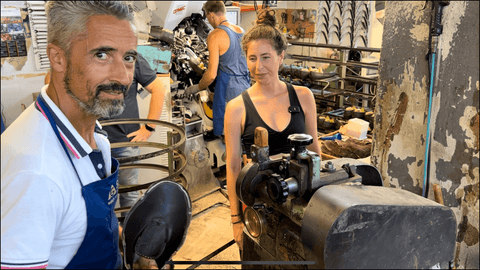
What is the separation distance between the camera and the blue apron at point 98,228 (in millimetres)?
882

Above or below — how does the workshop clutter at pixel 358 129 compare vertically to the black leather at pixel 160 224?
below

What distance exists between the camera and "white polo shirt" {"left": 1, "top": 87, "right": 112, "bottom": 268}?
673 mm

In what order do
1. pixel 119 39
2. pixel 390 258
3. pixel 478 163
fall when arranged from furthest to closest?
1. pixel 478 163
2. pixel 119 39
3. pixel 390 258

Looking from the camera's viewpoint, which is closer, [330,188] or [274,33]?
[330,188]

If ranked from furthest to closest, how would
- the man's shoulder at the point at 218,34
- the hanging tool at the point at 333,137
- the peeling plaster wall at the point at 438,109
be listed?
1. the man's shoulder at the point at 218,34
2. the hanging tool at the point at 333,137
3. the peeling plaster wall at the point at 438,109

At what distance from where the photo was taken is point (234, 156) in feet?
5.32

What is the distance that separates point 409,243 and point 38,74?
2735 mm

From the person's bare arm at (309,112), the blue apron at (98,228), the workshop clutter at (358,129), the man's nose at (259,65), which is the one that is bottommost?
the workshop clutter at (358,129)

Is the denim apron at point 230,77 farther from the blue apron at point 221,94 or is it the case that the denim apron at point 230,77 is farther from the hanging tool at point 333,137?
the hanging tool at point 333,137

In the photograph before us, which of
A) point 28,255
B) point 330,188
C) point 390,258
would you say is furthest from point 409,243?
point 28,255

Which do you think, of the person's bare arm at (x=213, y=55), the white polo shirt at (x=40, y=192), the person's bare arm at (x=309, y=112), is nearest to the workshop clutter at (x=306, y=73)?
the person's bare arm at (x=213, y=55)

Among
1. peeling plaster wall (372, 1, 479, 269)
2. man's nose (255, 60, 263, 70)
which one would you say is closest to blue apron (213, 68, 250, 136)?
peeling plaster wall (372, 1, 479, 269)

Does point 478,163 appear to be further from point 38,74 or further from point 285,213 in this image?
point 38,74

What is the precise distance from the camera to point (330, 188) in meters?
0.81
